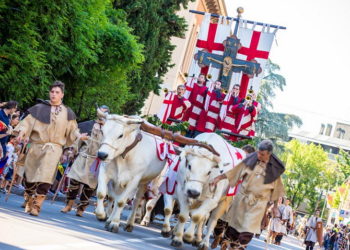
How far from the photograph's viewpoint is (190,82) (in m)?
22.2

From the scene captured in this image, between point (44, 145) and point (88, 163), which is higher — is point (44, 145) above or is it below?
→ below

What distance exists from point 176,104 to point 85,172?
4.84m

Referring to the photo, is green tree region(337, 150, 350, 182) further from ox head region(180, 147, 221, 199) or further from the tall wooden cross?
ox head region(180, 147, 221, 199)

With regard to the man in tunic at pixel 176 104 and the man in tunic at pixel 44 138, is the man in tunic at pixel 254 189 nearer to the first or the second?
the man in tunic at pixel 44 138

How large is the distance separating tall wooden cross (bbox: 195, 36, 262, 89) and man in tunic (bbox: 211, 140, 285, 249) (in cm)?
1283

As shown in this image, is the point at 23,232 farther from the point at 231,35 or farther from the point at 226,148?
the point at 231,35

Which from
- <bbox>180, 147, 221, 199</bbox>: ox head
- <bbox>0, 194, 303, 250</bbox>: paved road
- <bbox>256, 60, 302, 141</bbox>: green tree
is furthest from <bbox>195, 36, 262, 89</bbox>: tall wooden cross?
<bbox>256, 60, 302, 141</bbox>: green tree

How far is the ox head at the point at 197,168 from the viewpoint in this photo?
1357 centimetres

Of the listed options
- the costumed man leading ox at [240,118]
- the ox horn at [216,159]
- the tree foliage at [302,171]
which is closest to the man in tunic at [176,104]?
the costumed man leading ox at [240,118]

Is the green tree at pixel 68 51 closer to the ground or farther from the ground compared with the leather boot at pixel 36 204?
farther from the ground

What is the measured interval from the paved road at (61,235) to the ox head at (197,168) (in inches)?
37.3

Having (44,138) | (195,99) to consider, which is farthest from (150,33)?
(44,138)

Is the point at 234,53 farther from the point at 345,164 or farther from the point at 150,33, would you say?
the point at 345,164

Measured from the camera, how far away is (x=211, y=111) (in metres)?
21.2
